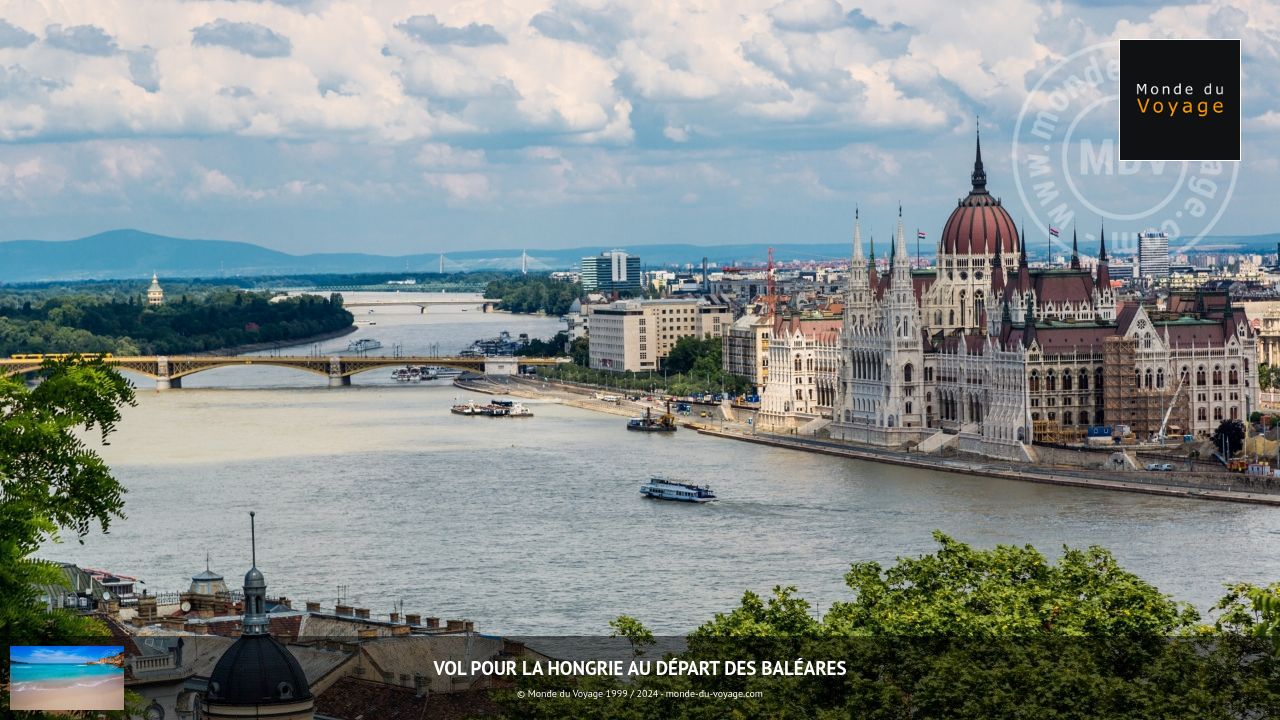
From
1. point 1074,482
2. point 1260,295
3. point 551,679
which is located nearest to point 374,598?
point 551,679

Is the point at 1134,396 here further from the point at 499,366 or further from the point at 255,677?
the point at 499,366

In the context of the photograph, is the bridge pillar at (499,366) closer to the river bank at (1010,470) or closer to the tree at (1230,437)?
the river bank at (1010,470)

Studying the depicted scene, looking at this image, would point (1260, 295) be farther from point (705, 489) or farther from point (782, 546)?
point (782, 546)

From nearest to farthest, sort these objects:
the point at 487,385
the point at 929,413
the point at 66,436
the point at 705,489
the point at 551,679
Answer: the point at 66,436 < the point at 551,679 < the point at 705,489 < the point at 929,413 < the point at 487,385

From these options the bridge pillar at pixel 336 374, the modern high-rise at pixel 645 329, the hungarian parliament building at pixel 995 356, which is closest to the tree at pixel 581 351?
the modern high-rise at pixel 645 329

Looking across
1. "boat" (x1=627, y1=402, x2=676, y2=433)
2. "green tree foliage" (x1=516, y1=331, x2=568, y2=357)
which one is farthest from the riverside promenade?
"green tree foliage" (x1=516, y1=331, x2=568, y2=357)

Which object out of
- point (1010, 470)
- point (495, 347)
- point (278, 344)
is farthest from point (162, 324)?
point (1010, 470)
